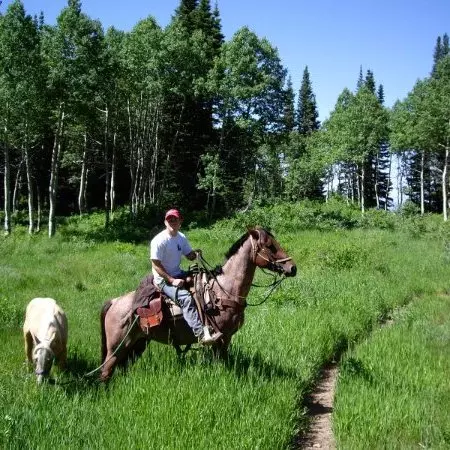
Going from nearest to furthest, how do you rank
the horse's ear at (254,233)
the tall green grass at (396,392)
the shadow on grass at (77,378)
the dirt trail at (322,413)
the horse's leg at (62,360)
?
the tall green grass at (396,392)
the dirt trail at (322,413)
the shadow on grass at (77,378)
the horse's ear at (254,233)
the horse's leg at (62,360)

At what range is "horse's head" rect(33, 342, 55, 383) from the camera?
6.42 m

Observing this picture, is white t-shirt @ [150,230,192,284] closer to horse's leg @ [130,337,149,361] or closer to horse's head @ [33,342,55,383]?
horse's leg @ [130,337,149,361]

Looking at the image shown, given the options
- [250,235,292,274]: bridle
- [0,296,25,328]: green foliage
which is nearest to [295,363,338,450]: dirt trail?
[250,235,292,274]: bridle

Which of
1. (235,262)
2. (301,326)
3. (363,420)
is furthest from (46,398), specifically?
(301,326)

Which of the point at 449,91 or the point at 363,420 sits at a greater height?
the point at 449,91

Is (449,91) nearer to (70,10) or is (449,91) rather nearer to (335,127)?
(335,127)

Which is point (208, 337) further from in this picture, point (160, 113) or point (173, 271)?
point (160, 113)

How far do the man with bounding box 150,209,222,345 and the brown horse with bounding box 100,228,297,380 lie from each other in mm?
289

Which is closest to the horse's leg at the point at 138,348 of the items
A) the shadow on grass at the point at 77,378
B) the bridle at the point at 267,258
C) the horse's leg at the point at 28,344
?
the shadow on grass at the point at 77,378

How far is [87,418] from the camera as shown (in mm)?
5414

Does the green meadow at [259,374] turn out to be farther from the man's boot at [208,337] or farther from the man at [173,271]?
the man at [173,271]

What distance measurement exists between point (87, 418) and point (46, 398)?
73 centimetres

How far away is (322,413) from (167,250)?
3219 mm

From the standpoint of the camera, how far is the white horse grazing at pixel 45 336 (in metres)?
6.54
